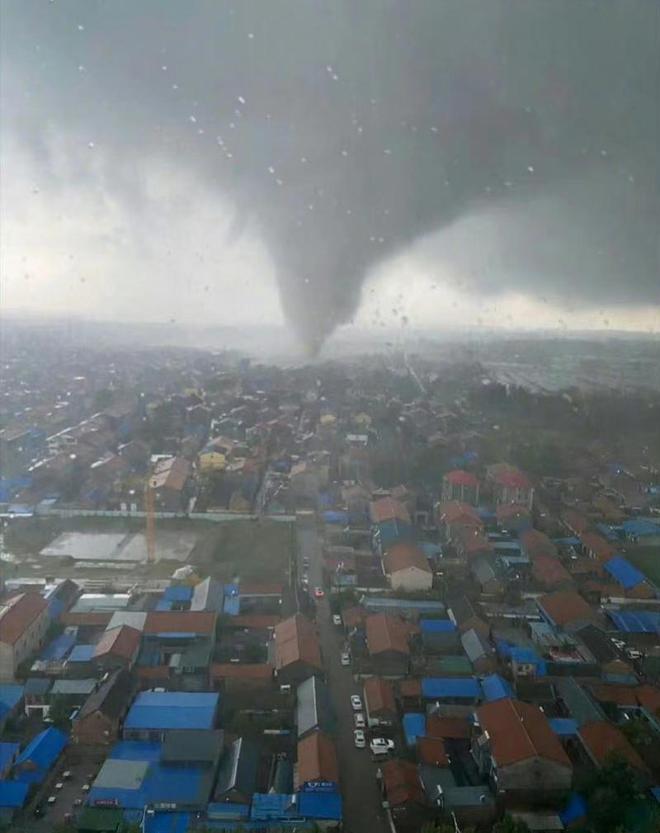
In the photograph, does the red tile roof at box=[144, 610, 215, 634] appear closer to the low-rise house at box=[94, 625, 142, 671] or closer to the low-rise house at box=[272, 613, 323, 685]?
the low-rise house at box=[94, 625, 142, 671]

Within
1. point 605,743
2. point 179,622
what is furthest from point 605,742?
point 179,622

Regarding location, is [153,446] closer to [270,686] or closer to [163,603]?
[163,603]

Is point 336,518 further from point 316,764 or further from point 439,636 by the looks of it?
point 316,764

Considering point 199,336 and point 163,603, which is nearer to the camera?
point 163,603

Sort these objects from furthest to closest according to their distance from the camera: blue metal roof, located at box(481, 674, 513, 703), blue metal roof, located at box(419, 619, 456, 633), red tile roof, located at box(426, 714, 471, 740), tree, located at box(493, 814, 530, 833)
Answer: blue metal roof, located at box(419, 619, 456, 633) → blue metal roof, located at box(481, 674, 513, 703) → red tile roof, located at box(426, 714, 471, 740) → tree, located at box(493, 814, 530, 833)

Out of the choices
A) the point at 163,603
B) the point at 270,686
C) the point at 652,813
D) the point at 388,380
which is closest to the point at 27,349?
the point at 388,380

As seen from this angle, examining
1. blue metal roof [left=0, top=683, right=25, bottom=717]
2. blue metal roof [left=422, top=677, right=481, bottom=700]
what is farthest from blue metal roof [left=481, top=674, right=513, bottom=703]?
blue metal roof [left=0, top=683, right=25, bottom=717]

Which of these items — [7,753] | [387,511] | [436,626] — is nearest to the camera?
[7,753]
